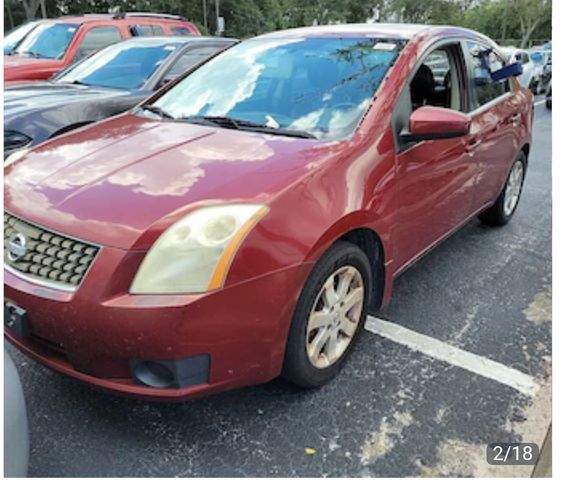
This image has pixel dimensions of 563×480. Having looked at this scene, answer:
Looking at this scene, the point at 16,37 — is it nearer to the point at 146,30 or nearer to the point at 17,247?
the point at 146,30

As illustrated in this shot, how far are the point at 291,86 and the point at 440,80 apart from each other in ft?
3.41

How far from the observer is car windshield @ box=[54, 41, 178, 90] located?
220 inches

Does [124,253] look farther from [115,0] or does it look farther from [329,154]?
[115,0]

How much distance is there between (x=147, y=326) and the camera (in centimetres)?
192

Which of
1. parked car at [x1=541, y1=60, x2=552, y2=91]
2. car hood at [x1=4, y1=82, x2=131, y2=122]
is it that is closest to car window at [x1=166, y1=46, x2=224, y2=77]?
car hood at [x1=4, y1=82, x2=131, y2=122]

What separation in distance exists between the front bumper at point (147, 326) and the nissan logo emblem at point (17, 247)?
73 millimetres

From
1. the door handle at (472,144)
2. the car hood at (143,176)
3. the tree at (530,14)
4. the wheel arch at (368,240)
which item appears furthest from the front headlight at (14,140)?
the tree at (530,14)

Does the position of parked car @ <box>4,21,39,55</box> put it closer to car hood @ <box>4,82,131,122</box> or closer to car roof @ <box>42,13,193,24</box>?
car roof @ <box>42,13,193,24</box>

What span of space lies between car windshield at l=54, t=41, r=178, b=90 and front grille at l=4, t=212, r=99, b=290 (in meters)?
3.59

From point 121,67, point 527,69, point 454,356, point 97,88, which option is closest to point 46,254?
point 454,356

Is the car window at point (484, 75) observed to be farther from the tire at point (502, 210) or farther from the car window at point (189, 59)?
the car window at point (189, 59)

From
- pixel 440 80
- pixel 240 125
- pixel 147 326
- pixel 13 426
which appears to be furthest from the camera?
pixel 440 80

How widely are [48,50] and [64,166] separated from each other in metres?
6.01

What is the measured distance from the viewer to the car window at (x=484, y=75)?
3.70 meters
